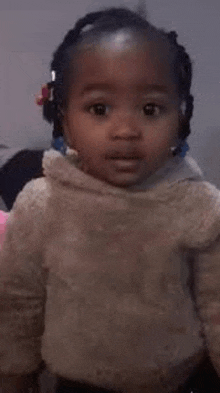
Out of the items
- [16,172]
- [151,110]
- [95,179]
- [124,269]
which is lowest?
[16,172]

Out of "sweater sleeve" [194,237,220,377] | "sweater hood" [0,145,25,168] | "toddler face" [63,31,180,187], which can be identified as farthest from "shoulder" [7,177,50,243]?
"sweater hood" [0,145,25,168]

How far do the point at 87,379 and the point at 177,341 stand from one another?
153 mm

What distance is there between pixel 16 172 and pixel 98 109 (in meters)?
0.63

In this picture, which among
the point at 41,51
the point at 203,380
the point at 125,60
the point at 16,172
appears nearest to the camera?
the point at 125,60

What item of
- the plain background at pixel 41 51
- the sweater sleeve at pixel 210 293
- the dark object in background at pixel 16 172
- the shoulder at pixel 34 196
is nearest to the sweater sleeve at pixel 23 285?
the shoulder at pixel 34 196

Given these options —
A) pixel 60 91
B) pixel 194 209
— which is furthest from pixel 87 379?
pixel 60 91

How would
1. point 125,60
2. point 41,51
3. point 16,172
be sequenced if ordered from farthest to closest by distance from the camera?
point 41,51, point 16,172, point 125,60

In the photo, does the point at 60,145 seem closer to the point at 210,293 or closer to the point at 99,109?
the point at 99,109

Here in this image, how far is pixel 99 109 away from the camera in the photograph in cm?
59

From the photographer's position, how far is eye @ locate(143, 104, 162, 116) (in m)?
0.59

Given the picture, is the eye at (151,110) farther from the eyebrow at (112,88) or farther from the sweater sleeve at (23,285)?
the sweater sleeve at (23,285)

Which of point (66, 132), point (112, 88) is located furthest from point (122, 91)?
point (66, 132)

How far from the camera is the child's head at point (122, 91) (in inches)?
22.6

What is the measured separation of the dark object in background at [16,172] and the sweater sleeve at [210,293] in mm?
600
